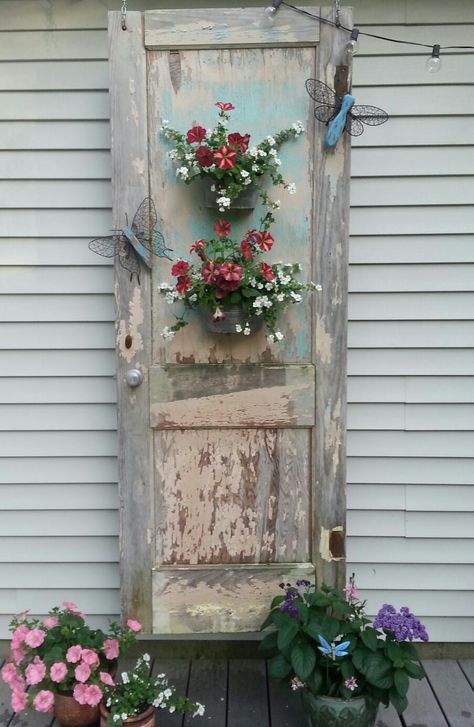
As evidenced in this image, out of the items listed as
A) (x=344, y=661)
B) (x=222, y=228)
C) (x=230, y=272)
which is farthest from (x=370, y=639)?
(x=222, y=228)

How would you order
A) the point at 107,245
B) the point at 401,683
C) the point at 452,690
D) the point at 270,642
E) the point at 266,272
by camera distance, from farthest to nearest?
the point at 452,690
the point at 107,245
the point at 270,642
the point at 266,272
the point at 401,683

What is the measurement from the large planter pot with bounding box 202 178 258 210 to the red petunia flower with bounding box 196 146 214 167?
0.27 ft

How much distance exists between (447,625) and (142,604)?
121 centimetres

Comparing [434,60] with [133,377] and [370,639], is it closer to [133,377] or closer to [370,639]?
[133,377]

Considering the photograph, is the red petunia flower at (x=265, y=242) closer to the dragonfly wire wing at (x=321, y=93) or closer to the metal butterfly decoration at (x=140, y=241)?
the metal butterfly decoration at (x=140, y=241)

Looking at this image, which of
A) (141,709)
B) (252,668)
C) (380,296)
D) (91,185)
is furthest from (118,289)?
(252,668)

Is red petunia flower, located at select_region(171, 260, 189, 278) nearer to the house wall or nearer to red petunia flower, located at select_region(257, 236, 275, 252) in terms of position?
red petunia flower, located at select_region(257, 236, 275, 252)

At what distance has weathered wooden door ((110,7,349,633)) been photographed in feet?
7.51

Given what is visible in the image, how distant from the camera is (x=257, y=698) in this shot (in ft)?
8.18

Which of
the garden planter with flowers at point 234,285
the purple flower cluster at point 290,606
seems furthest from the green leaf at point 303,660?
the garden planter with flowers at point 234,285

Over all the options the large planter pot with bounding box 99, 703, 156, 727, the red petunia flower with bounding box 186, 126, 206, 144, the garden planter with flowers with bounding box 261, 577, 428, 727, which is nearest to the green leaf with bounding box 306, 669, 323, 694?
the garden planter with flowers with bounding box 261, 577, 428, 727

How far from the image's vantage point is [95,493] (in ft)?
8.90

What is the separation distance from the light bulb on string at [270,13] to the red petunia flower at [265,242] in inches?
26.9

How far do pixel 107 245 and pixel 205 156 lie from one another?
49 centimetres
